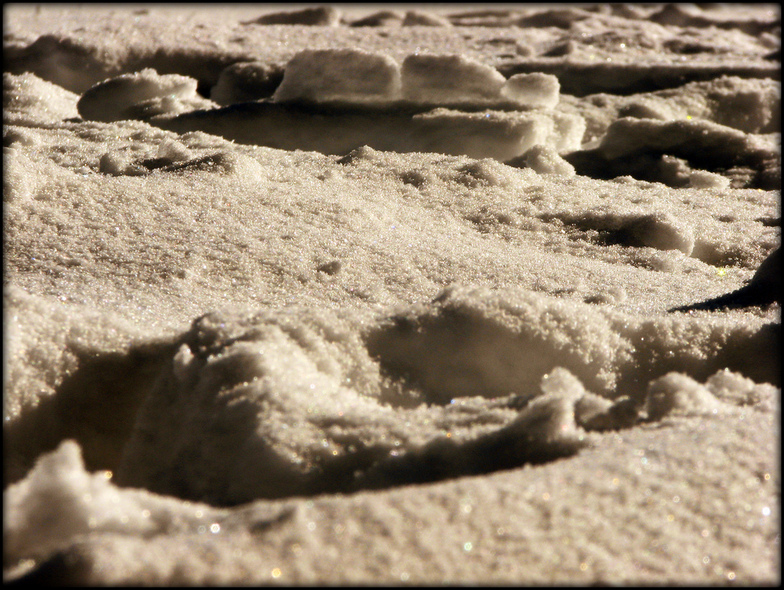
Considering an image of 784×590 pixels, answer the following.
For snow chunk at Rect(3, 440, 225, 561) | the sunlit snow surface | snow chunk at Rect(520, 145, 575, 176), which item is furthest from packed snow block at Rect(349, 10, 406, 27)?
snow chunk at Rect(3, 440, 225, 561)

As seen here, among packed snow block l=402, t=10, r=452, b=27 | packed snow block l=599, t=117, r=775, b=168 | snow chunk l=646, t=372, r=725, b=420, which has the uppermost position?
snow chunk l=646, t=372, r=725, b=420

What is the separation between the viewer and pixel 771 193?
1836 mm

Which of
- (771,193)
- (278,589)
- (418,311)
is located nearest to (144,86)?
(418,311)

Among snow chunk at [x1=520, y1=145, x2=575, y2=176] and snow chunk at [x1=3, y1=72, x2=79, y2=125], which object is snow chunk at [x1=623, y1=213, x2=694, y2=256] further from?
snow chunk at [x1=3, y1=72, x2=79, y2=125]

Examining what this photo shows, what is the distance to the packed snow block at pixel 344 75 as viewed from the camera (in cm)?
207

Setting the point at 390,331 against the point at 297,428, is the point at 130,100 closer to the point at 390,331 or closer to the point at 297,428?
the point at 390,331

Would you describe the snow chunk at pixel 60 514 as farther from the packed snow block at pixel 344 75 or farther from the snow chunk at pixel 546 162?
the packed snow block at pixel 344 75

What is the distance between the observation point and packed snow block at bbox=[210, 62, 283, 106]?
242 cm

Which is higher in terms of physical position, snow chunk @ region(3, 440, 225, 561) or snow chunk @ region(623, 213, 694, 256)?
snow chunk @ region(3, 440, 225, 561)

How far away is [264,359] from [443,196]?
2.84ft

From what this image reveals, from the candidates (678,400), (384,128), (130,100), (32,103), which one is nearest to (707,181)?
(384,128)

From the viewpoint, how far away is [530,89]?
6.88 ft

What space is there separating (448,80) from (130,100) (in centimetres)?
92

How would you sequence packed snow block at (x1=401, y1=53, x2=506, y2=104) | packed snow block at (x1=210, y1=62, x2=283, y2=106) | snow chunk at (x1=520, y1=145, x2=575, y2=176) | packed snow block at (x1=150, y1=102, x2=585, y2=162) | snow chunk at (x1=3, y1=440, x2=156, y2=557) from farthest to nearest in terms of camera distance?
packed snow block at (x1=210, y1=62, x2=283, y2=106) < packed snow block at (x1=401, y1=53, x2=506, y2=104) < packed snow block at (x1=150, y1=102, x2=585, y2=162) < snow chunk at (x1=520, y1=145, x2=575, y2=176) < snow chunk at (x1=3, y1=440, x2=156, y2=557)
